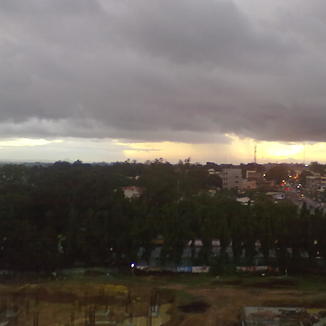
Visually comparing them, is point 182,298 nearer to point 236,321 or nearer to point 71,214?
point 236,321

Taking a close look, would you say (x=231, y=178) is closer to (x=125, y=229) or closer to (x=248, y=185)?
(x=248, y=185)

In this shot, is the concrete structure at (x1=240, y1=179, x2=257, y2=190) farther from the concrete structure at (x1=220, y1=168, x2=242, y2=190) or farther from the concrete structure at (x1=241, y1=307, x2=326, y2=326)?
the concrete structure at (x1=241, y1=307, x2=326, y2=326)

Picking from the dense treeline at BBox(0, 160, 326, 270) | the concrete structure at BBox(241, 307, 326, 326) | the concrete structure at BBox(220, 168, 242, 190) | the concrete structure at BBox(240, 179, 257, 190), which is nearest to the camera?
the concrete structure at BBox(241, 307, 326, 326)

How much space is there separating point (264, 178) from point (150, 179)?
3373cm

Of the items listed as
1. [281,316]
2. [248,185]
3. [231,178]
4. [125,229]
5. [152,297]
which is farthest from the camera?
[231,178]

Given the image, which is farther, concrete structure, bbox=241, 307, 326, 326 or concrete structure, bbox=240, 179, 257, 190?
concrete structure, bbox=240, 179, 257, 190

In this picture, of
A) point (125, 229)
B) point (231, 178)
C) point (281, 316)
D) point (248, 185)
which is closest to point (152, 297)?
point (281, 316)

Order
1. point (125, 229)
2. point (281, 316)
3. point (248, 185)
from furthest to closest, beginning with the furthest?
point (248, 185) < point (125, 229) < point (281, 316)

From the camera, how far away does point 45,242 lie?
16875 mm

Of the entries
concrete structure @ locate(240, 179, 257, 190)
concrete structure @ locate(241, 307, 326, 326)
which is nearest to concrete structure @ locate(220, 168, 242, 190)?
concrete structure @ locate(240, 179, 257, 190)

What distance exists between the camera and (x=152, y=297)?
13938 mm

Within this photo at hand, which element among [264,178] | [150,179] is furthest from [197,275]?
[264,178]

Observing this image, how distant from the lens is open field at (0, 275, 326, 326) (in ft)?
40.8

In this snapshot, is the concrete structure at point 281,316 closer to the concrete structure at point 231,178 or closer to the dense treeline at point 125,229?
the dense treeline at point 125,229
